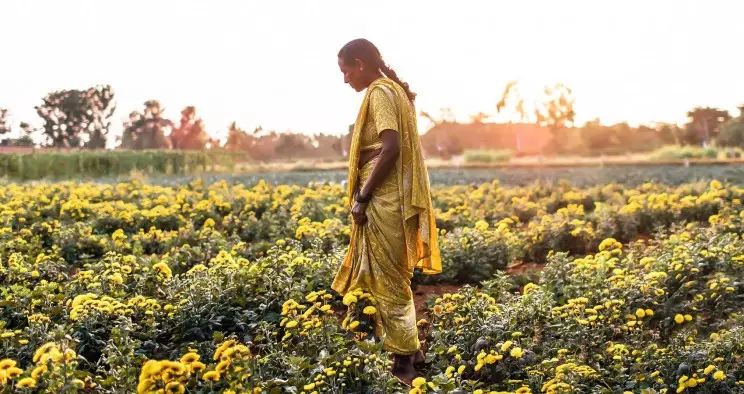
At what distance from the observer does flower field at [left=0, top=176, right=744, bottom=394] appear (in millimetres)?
3467

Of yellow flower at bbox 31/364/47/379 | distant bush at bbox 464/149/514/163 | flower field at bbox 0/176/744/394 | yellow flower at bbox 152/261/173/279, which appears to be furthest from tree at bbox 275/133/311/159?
yellow flower at bbox 31/364/47/379

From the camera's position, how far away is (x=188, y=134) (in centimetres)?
6575

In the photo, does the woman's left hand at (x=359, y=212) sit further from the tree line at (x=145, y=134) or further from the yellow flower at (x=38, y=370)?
the tree line at (x=145, y=134)

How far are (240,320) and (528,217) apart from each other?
672cm

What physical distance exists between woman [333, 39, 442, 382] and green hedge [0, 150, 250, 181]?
2526 cm

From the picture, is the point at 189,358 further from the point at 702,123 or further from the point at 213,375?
the point at 702,123

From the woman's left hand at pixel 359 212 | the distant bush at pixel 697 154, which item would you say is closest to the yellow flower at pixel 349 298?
the woman's left hand at pixel 359 212

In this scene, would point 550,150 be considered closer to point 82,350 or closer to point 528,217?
point 528,217

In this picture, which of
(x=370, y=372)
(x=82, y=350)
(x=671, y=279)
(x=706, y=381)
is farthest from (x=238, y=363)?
(x=671, y=279)

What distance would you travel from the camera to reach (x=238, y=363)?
3.03 metres

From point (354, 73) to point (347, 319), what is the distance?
1.38 m

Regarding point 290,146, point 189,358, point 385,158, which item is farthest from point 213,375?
point 290,146

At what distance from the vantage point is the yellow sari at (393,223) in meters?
3.94

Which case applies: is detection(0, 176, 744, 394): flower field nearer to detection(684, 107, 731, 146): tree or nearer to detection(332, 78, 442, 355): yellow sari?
detection(332, 78, 442, 355): yellow sari
